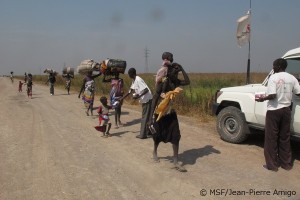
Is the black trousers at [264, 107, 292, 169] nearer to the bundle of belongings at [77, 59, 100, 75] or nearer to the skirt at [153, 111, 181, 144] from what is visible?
the skirt at [153, 111, 181, 144]

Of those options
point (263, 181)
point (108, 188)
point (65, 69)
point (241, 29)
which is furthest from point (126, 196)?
point (65, 69)

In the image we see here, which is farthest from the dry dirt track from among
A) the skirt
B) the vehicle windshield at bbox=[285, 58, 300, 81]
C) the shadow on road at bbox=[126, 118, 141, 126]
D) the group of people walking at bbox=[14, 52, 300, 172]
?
the vehicle windshield at bbox=[285, 58, 300, 81]

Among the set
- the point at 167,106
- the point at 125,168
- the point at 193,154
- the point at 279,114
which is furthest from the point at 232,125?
the point at 125,168

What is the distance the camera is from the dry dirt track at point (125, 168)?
16.1ft

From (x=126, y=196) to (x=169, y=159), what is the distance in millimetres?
1854

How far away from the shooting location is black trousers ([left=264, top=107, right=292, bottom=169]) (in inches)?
228

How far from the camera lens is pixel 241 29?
10602 millimetres

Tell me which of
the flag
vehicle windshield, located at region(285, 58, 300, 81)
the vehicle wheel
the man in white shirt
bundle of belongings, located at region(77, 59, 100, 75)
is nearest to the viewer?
vehicle windshield, located at region(285, 58, 300, 81)

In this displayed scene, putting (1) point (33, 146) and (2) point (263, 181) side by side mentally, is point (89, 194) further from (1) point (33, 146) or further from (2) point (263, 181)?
(1) point (33, 146)

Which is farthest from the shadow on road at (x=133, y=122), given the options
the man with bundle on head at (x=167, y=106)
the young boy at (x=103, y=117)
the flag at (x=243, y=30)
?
the man with bundle on head at (x=167, y=106)

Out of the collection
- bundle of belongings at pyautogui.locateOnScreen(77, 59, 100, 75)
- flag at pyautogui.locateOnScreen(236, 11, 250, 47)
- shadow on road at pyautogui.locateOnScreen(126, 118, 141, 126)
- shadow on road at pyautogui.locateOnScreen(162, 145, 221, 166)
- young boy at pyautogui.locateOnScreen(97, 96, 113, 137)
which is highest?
flag at pyautogui.locateOnScreen(236, 11, 250, 47)

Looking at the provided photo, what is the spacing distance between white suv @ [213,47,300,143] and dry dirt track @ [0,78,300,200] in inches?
13.5

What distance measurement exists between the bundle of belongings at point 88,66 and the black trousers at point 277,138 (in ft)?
24.0

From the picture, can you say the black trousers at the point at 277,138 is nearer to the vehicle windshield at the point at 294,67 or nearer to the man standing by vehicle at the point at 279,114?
the man standing by vehicle at the point at 279,114
